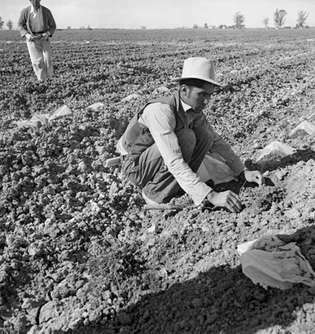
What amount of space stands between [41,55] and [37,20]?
60cm

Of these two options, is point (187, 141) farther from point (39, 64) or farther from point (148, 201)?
point (39, 64)

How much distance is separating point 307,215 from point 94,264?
4.92 feet

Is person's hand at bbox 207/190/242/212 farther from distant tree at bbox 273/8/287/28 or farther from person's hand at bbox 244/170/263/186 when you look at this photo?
distant tree at bbox 273/8/287/28

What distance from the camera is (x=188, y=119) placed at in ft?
10.8

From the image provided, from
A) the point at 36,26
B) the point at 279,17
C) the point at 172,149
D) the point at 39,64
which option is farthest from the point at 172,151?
the point at 279,17

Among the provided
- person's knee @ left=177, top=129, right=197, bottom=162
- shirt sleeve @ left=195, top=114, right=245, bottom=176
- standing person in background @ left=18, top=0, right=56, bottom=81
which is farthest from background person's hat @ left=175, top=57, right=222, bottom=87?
standing person in background @ left=18, top=0, right=56, bottom=81

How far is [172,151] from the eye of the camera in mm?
3037

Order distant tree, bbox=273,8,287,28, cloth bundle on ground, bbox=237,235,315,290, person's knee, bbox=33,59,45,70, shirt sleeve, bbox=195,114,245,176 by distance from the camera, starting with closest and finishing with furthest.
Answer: cloth bundle on ground, bbox=237,235,315,290
shirt sleeve, bbox=195,114,245,176
person's knee, bbox=33,59,45,70
distant tree, bbox=273,8,287,28

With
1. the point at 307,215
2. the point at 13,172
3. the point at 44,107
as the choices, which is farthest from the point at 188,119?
the point at 44,107

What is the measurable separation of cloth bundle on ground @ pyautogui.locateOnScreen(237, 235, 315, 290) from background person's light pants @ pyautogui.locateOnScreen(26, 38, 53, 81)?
613 cm

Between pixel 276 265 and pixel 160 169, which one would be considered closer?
pixel 276 265

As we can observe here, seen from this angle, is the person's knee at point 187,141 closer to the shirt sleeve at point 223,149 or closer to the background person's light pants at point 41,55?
the shirt sleeve at point 223,149

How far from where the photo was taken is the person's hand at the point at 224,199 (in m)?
2.96

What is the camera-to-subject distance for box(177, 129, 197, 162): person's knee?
3.33 metres
